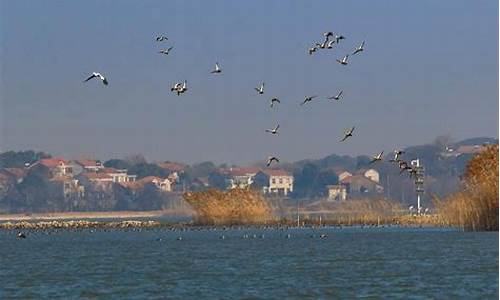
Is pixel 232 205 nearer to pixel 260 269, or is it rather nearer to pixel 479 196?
pixel 479 196

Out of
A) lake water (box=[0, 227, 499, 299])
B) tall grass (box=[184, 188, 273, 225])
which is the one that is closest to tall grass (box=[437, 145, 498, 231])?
lake water (box=[0, 227, 499, 299])

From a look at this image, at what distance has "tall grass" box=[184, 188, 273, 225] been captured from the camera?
133625 millimetres

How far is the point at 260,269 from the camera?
64.1 metres

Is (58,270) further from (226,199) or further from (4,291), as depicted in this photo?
(226,199)

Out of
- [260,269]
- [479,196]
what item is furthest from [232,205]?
[260,269]

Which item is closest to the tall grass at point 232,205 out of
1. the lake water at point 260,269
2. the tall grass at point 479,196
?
the lake water at point 260,269

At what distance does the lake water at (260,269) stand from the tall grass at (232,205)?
32.2 meters

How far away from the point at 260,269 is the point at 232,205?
233 ft

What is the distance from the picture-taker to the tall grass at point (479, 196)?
9412 centimetres

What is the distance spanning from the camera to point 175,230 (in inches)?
5344

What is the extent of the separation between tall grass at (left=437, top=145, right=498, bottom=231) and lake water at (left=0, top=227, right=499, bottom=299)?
46.4 inches

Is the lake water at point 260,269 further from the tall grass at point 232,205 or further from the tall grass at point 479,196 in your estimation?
the tall grass at point 232,205

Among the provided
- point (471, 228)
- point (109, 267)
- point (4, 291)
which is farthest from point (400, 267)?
point (471, 228)

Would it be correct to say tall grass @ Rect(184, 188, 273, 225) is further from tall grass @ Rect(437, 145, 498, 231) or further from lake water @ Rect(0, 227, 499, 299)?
tall grass @ Rect(437, 145, 498, 231)
